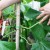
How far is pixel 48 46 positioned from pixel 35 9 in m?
0.18

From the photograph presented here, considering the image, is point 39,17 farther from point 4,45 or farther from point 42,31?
point 4,45

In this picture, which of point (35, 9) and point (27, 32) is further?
point (27, 32)

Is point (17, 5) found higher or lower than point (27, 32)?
higher

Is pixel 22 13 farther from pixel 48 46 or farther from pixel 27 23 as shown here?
pixel 48 46

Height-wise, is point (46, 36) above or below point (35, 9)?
below

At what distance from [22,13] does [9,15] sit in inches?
2.5

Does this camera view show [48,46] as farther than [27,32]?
No

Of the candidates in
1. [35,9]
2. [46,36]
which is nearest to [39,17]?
[35,9]

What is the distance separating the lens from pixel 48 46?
3.17 ft

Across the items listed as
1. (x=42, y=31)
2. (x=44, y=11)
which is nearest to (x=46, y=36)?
(x=42, y=31)

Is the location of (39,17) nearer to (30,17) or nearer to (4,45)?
(30,17)

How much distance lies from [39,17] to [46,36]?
0.15m

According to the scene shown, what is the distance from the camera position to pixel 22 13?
104 centimetres

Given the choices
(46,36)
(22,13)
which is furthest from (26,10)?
(46,36)
